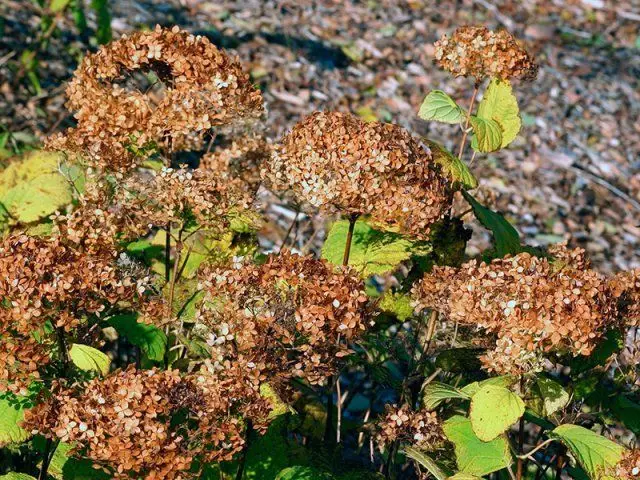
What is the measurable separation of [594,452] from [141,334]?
4.06 feet

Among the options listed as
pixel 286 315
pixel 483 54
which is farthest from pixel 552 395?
pixel 483 54

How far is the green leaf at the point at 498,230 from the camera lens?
10.2 feet

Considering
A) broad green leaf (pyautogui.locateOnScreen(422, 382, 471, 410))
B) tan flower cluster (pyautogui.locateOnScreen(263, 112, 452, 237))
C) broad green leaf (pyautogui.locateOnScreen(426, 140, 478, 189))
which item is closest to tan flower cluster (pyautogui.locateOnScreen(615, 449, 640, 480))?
broad green leaf (pyautogui.locateOnScreen(422, 382, 471, 410))

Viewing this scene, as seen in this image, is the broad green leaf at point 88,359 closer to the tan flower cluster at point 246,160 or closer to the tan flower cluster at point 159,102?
the tan flower cluster at point 159,102

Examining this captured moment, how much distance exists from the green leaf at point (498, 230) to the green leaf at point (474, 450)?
0.59 m

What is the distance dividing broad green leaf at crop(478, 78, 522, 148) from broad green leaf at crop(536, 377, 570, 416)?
922mm

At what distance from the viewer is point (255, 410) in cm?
229

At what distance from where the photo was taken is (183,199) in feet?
8.84

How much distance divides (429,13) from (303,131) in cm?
563

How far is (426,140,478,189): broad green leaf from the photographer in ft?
9.77

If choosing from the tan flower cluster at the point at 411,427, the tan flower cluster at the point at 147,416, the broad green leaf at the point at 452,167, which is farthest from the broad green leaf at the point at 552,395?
the tan flower cluster at the point at 147,416

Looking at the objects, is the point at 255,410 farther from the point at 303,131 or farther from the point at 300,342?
the point at 303,131

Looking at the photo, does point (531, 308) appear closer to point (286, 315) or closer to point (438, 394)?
point (438, 394)

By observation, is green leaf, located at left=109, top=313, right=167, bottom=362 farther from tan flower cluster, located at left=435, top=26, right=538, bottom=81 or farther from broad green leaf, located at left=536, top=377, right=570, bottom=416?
tan flower cluster, located at left=435, top=26, right=538, bottom=81
